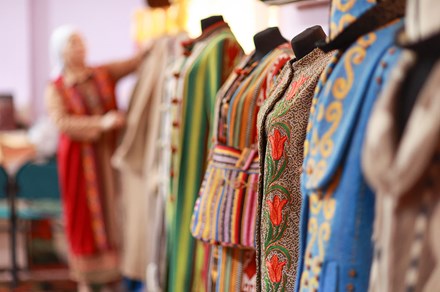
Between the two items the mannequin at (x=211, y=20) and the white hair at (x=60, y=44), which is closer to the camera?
the mannequin at (x=211, y=20)

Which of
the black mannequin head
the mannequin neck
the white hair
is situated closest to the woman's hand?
the white hair

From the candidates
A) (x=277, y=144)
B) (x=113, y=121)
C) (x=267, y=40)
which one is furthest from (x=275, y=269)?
(x=113, y=121)

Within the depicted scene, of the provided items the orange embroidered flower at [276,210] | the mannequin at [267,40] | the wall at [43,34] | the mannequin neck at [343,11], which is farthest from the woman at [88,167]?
the wall at [43,34]

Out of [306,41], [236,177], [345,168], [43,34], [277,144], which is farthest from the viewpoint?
[43,34]

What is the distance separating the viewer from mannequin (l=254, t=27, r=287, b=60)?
6.57ft

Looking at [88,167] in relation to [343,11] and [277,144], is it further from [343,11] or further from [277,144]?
[343,11]

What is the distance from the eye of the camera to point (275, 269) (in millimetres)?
1613

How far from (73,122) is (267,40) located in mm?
2562

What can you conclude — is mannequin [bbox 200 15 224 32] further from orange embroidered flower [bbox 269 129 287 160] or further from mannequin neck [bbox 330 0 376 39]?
mannequin neck [bbox 330 0 376 39]

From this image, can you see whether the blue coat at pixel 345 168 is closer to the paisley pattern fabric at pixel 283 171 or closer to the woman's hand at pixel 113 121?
the paisley pattern fabric at pixel 283 171

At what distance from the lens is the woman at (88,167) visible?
4.46 meters

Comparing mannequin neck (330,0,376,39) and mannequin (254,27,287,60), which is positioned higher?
mannequin neck (330,0,376,39)

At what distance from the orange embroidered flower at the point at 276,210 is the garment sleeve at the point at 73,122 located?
9.41 ft

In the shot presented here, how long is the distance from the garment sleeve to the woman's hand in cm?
5
